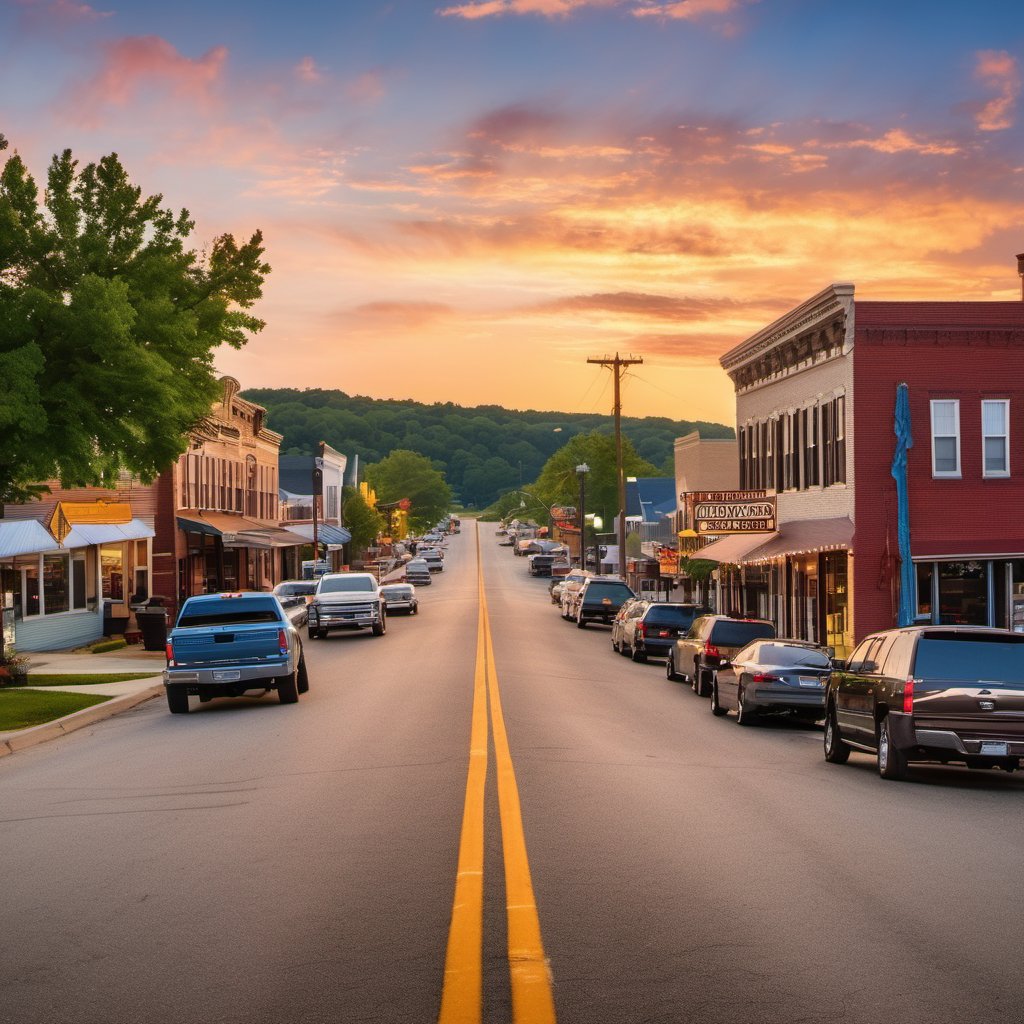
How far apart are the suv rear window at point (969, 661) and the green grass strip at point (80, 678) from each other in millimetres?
18176

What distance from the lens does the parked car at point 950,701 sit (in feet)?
50.0

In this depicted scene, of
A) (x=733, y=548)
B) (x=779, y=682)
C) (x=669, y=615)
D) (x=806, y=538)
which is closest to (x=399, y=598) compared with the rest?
(x=733, y=548)

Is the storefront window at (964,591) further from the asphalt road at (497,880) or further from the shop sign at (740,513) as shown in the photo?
the asphalt road at (497,880)

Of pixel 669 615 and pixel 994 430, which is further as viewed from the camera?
pixel 669 615

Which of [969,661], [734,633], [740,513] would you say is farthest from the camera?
[740,513]

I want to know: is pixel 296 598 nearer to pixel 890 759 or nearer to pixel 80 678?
pixel 80 678

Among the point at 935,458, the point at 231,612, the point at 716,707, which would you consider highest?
the point at 935,458

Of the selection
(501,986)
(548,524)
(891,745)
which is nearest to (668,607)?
(891,745)

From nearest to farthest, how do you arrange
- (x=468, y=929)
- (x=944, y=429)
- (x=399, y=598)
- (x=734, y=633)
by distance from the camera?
1. (x=468, y=929)
2. (x=734, y=633)
3. (x=944, y=429)
4. (x=399, y=598)

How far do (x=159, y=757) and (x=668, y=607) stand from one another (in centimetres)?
2358

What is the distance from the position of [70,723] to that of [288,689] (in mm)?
3737

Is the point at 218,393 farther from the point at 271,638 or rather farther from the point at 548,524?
the point at 548,524

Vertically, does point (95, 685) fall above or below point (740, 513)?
below

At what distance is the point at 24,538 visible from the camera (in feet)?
118
